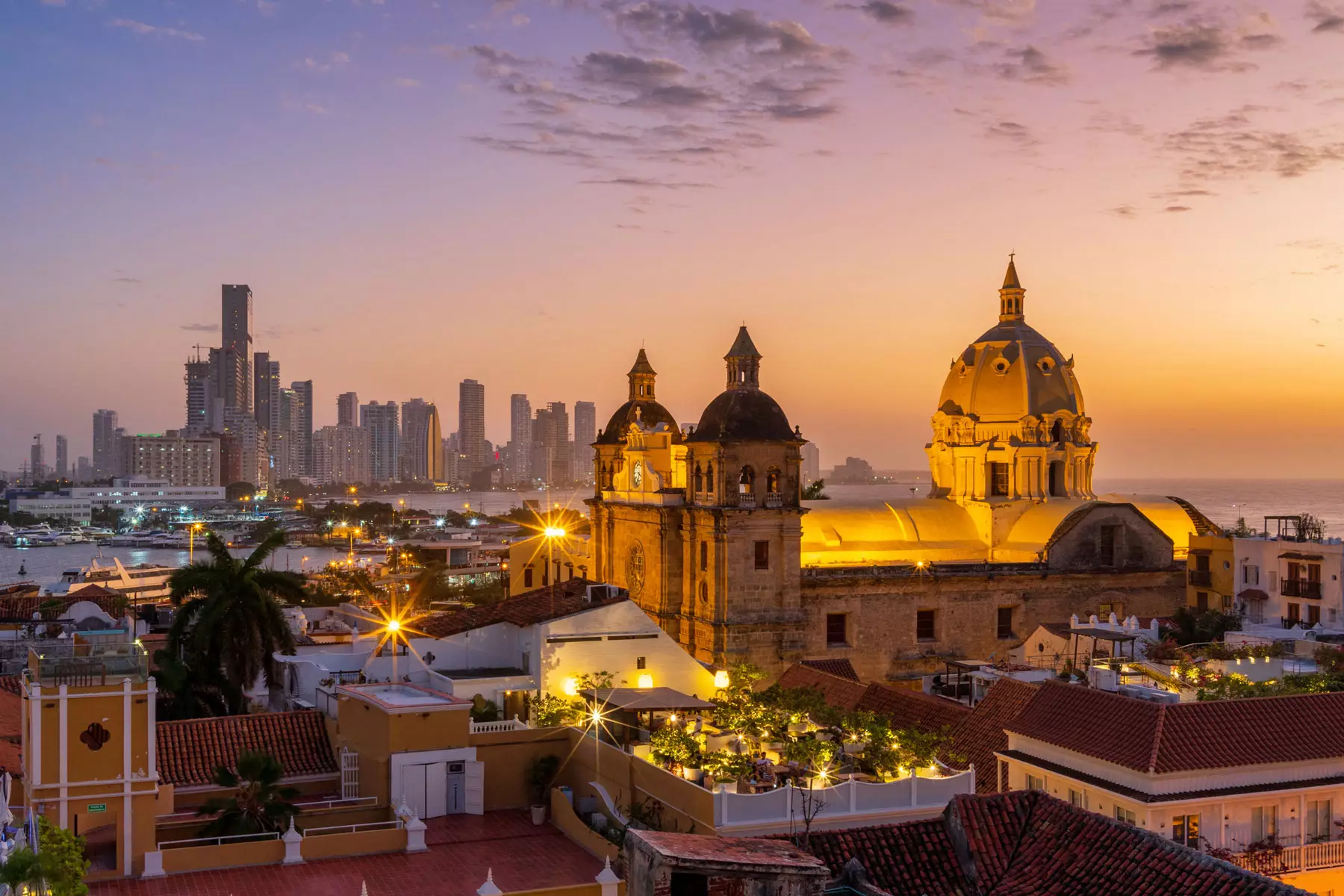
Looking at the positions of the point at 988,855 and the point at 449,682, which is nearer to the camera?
the point at 988,855

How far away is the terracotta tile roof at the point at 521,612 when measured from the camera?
33.7 m

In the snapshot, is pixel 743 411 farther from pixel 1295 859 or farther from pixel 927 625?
pixel 1295 859

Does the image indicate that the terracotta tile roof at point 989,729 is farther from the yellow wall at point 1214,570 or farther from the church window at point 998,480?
the church window at point 998,480

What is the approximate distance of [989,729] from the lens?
2969 centimetres

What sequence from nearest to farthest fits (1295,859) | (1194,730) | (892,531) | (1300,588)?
1. (1295,859)
2. (1194,730)
3. (1300,588)
4. (892,531)

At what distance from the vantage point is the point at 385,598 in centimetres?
8344

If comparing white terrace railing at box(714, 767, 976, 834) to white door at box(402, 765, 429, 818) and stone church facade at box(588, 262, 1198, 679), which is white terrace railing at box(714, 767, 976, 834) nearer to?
white door at box(402, 765, 429, 818)

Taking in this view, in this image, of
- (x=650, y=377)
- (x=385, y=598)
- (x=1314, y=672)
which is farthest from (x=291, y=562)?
(x=1314, y=672)

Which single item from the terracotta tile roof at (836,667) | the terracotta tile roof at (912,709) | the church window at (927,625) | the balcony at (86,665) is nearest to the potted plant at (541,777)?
the terracotta tile roof at (912,709)

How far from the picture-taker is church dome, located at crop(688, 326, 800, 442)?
4497 centimetres

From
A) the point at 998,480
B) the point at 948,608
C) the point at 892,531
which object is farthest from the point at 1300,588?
the point at 892,531

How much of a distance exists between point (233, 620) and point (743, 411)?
57.0ft

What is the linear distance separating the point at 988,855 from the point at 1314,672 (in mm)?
15977

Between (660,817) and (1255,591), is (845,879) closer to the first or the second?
(660,817)
